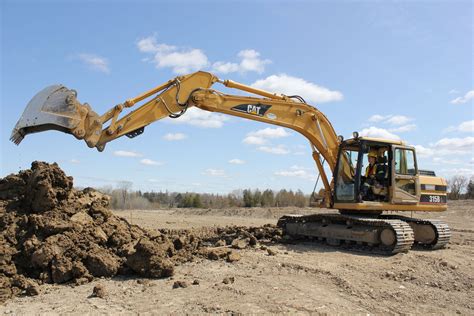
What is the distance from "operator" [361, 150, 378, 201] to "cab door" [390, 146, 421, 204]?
0.48 metres

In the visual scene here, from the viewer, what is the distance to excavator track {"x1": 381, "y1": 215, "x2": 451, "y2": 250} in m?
11.7

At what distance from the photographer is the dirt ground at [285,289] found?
6.26 metres

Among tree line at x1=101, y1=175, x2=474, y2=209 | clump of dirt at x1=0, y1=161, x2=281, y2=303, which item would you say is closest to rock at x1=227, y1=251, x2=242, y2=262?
clump of dirt at x1=0, y1=161, x2=281, y2=303

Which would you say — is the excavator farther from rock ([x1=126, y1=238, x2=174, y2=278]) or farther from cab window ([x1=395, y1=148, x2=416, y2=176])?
rock ([x1=126, y1=238, x2=174, y2=278])

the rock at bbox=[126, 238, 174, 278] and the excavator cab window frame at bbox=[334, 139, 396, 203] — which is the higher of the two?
the excavator cab window frame at bbox=[334, 139, 396, 203]

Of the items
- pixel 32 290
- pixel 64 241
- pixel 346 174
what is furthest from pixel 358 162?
pixel 32 290

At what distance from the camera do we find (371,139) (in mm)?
11641

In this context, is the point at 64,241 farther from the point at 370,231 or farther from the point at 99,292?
the point at 370,231

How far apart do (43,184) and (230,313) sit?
4536 millimetres

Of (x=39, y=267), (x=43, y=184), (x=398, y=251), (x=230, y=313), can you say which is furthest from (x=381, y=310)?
(x=43, y=184)

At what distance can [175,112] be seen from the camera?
10.8 meters

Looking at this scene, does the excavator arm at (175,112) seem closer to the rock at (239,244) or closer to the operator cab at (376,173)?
the operator cab at (376,173)

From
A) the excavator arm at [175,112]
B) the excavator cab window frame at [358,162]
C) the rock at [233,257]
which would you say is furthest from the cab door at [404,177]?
the rock at [233,257]

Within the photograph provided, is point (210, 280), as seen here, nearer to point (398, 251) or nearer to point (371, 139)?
point (398, 251)
